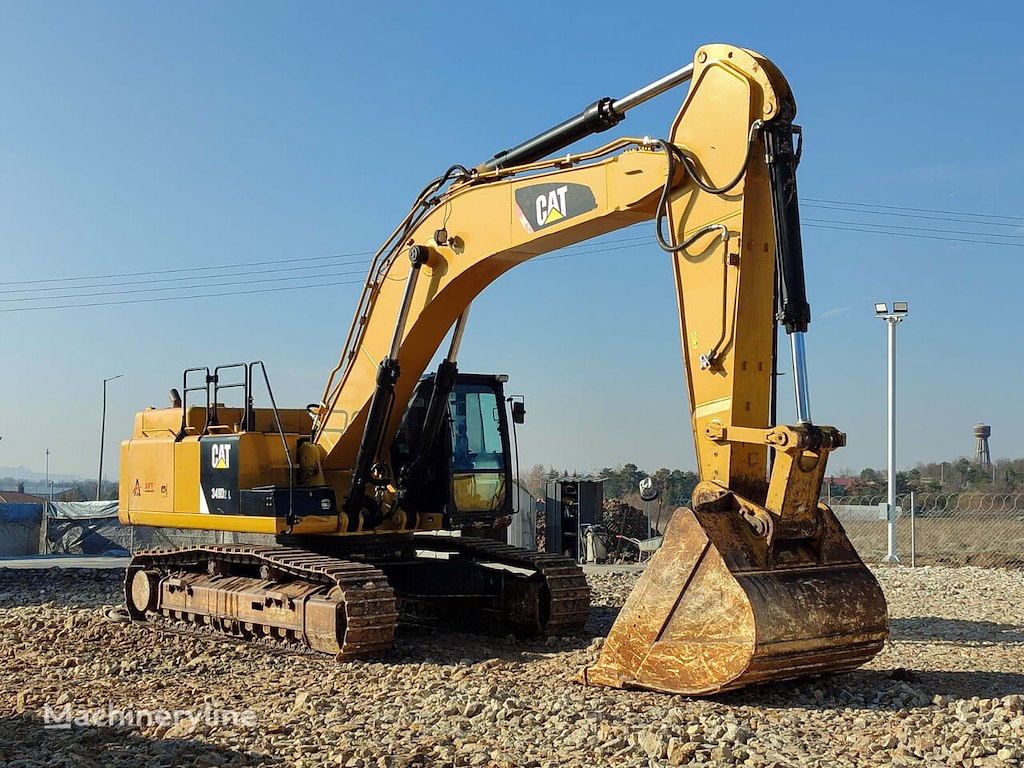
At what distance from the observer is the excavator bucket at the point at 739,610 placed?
602 centimetres

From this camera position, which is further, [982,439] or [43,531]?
[982,439]

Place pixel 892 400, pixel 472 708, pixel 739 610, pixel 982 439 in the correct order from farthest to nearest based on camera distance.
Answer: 1. pixel 982 439
2. pixel 892 400
3. pixel 472 708
4. pixel 739 610

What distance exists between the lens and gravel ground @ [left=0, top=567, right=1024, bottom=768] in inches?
218

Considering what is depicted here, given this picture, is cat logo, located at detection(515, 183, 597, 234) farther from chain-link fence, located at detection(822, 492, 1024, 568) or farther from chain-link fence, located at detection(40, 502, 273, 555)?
chain-link fence, located at detection(40, 502, 273, 555)

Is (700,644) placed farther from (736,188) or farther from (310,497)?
(310,497)

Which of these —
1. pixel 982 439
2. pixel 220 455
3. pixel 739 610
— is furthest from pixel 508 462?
pixel 982 439

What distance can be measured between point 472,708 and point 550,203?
3819 millimetres

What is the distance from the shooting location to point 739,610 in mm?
6012

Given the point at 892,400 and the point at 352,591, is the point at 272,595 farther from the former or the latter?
the point at 892,400

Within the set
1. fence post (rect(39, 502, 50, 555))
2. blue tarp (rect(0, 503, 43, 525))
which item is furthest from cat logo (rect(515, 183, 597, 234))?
blue tarp (rect(0, 503, 43, 525))

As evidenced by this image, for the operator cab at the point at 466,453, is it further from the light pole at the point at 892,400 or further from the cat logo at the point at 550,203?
the light pole at the point at 892,400

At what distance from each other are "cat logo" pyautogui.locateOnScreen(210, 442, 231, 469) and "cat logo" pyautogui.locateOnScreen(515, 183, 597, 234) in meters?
3.90

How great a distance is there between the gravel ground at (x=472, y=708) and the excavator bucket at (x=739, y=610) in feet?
0.75

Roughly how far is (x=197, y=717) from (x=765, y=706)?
352 centimetres
